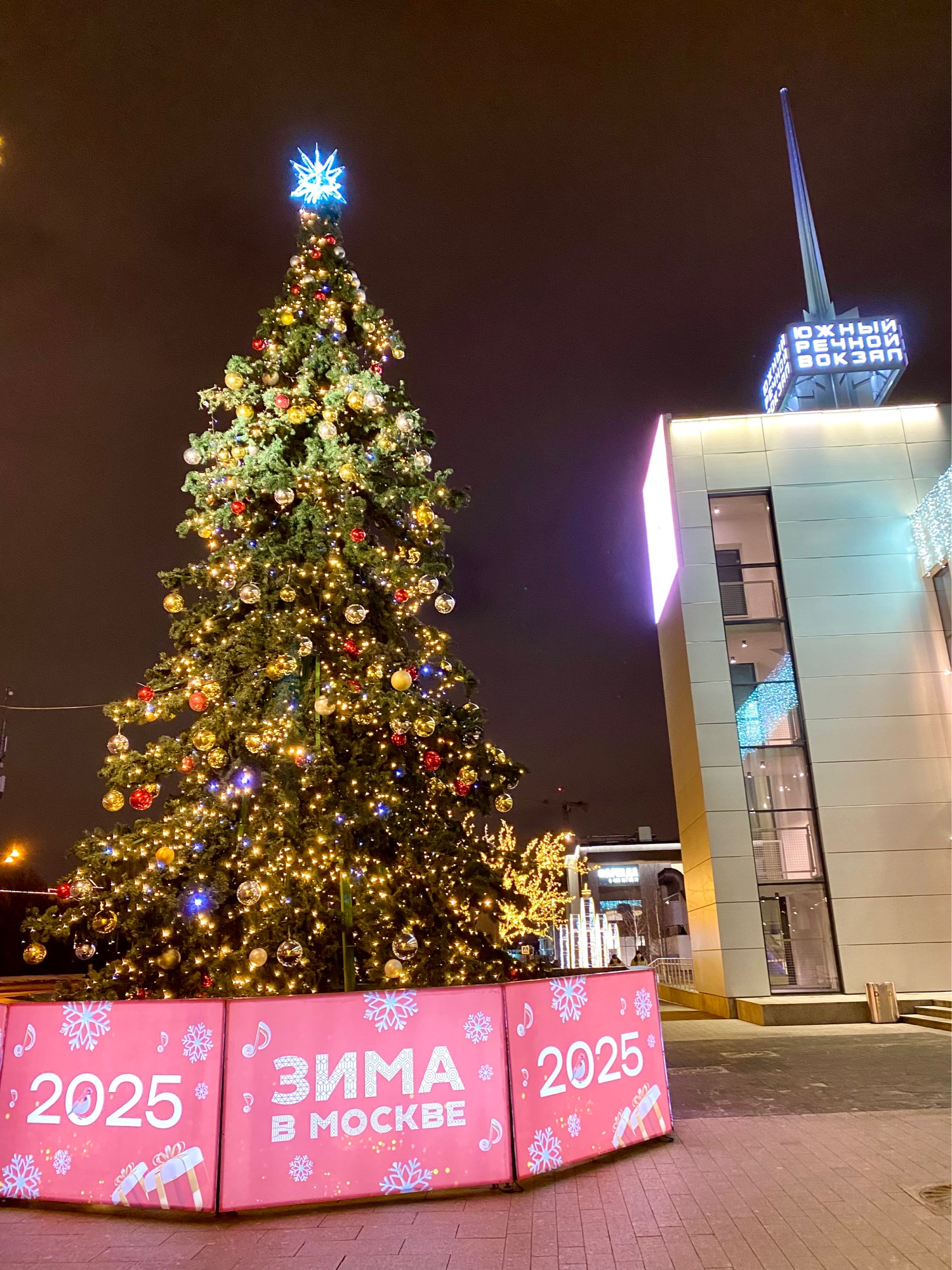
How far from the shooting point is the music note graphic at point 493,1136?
5.31 meters

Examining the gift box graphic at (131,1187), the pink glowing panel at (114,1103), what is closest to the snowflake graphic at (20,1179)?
the pink glowing panel at (114,1103)

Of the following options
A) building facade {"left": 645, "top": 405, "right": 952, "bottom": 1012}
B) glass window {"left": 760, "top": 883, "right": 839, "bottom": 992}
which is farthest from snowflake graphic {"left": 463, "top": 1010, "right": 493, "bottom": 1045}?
glass window {"left": 760, "top": 883, "right": 839, "bottom": 992}

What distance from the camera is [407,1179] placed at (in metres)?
5.18

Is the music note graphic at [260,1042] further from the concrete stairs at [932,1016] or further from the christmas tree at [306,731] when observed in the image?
the concrete stairs at [932,1016]

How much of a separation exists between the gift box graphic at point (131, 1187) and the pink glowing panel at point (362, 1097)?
1.85ft

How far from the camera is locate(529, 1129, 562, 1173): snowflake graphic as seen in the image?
5.45 m

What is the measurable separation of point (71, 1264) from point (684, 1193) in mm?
3583

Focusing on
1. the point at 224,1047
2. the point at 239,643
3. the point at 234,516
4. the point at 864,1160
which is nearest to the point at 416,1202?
the point at 224,1047

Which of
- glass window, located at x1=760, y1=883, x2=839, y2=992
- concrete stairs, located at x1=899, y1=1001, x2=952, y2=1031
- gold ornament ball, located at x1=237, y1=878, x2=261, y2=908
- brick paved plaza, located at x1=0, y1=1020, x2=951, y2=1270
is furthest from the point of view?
glass window, located at x1=760, y1=883, x2=839, y2=992

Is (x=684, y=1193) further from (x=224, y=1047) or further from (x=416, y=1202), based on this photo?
(x=224, y=1047)

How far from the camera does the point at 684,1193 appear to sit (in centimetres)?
519

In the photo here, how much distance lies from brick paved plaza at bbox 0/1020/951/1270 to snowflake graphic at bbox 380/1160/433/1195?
9 centimetres

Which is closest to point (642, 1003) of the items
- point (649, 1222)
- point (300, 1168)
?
point (649, 1222)

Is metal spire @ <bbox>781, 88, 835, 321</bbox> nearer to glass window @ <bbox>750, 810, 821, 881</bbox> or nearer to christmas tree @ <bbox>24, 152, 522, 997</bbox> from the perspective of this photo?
glass window @ <bbox>750, 810, 821, 881</bbox>
